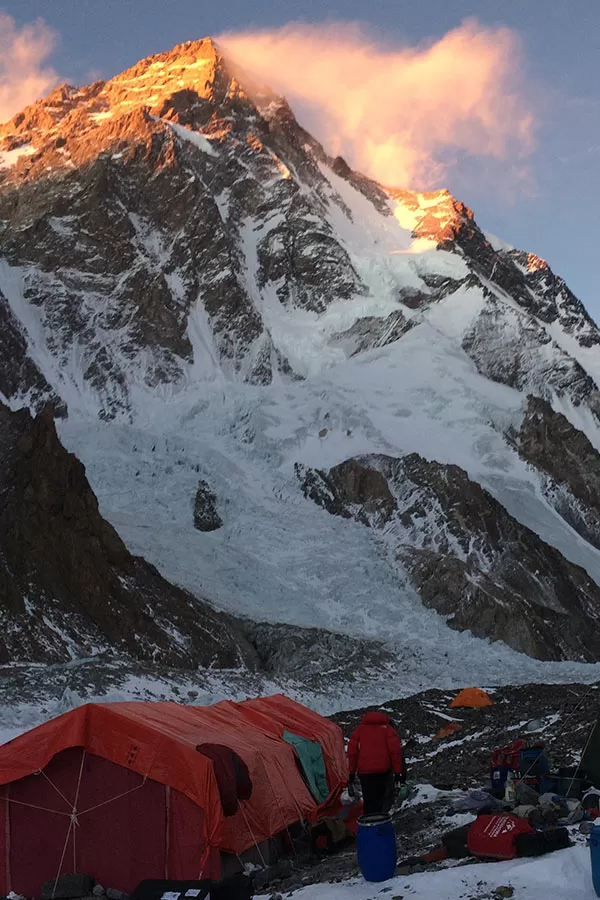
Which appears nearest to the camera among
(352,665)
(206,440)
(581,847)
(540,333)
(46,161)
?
(581,847)

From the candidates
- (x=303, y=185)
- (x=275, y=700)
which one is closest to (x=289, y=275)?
(x=303, y=185)

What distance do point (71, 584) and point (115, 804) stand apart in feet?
81.8

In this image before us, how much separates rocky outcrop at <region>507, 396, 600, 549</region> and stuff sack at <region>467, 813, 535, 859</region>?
62.9m

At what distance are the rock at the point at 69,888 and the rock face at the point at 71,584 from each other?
18654 millimetres

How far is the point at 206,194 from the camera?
96000 mm

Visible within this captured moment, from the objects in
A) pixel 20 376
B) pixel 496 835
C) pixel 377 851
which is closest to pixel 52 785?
pixel 377 851

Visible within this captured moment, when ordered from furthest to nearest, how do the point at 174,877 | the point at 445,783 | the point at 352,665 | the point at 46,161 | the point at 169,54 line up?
the point at 169,54 → the point at 46,161 → the point at 352,665 → the point at 445,783 → the point at 174,877

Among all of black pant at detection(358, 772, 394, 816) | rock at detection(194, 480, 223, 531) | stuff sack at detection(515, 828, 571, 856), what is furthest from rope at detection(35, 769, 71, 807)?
rock at detection(194, 480, 223, 531)

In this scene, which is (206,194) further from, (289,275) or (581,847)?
(581,847)

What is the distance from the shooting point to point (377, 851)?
9.59 metres

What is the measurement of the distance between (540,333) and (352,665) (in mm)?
59551

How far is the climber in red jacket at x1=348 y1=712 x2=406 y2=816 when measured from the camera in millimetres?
11953

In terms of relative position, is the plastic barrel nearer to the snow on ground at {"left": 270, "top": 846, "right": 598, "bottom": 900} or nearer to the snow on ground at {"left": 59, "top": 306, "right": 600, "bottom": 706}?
the snow on ground at {"left": 270, "top": 846, "right": 598, "bottom": 900}

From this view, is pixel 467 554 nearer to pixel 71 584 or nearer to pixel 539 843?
pixel 71 584
